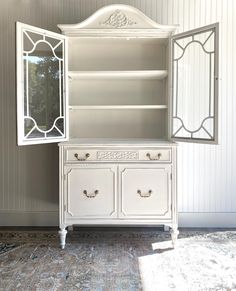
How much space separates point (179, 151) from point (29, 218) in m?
1.70

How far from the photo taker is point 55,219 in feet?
10.9

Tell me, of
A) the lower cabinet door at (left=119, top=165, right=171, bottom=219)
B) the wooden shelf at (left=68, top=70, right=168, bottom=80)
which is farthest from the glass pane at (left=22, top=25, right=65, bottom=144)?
the lower cabinet door at (left=119, top=165, right=171, bottom=219)

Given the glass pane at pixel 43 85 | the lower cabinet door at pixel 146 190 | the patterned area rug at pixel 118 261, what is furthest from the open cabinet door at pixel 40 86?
the patterned area rug at pixel 118 261

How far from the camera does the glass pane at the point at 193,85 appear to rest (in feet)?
9.04

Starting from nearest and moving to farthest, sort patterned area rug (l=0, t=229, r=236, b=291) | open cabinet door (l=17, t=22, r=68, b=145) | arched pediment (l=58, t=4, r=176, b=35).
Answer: patterned area rug (l=0, t=229, r=236, b=291) → open cabinet door (l=17, t=22, r=68, b=145) → arched pediment (l=58, t=4, r=176, b=35)

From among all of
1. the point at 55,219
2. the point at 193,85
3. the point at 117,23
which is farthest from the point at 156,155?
the point at 55,219

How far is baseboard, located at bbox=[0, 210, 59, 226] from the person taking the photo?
3.30m

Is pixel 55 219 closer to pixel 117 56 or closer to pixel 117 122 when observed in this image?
pixel 117 122

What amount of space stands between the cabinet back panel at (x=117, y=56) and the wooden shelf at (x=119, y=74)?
16 centimetres

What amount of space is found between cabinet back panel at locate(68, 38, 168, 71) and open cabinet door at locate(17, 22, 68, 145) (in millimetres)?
384

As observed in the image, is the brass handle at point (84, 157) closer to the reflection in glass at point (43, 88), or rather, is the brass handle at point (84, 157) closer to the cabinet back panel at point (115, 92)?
the reflection in glass at point (43, 88)

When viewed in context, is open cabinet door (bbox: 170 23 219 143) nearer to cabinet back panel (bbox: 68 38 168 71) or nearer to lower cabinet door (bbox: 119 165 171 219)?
cabinet back panel (bbox: 68 38 168 71)

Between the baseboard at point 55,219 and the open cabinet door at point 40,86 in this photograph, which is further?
the baseboard at point 55,219

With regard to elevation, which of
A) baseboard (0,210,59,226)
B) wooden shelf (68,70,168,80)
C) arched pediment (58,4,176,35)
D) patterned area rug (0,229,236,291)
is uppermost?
arched pediment (58,4,176,35)
